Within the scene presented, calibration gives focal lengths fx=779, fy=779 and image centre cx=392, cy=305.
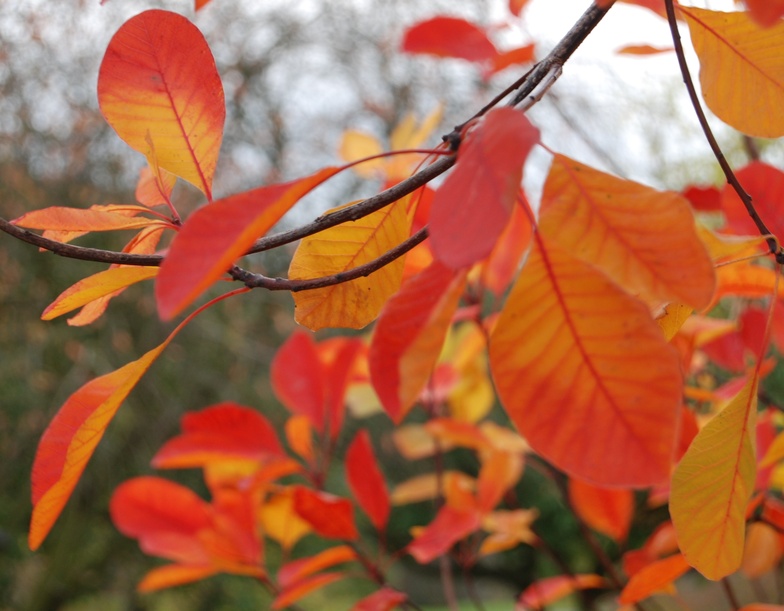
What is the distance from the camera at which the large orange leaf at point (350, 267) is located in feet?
1.00

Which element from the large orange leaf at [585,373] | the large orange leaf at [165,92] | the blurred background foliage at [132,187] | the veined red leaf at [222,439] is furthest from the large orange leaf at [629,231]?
the blurred background foliage at [132,187]

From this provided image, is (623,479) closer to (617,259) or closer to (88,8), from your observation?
(617,259)

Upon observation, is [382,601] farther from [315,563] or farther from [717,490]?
[717,490]

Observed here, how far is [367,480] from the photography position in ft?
2.30

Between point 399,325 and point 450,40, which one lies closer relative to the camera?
point 399,325

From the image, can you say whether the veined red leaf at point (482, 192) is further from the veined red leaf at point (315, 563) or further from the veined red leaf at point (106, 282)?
the veined red leaf at point (315, 563)

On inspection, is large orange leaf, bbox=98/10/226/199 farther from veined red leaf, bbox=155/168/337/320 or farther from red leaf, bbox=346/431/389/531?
red leaf, bbox=346/431/389/531

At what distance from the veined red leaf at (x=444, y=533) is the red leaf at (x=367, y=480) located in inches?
2.4

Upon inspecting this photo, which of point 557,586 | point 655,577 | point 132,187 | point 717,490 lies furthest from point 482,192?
point 132,187

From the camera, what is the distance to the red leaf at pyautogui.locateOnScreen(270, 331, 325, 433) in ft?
2.38

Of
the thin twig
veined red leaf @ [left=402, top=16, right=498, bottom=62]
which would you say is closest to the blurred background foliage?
veined red leaf @ [left=402, top=16, right=498, bottom=62]

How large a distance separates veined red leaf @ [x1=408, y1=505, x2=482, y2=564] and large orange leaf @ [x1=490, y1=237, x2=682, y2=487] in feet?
1.29

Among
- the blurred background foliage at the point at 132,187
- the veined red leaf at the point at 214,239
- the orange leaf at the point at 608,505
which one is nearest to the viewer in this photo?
the veined red leaf at the point at 214,239

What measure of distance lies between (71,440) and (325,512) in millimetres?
325
